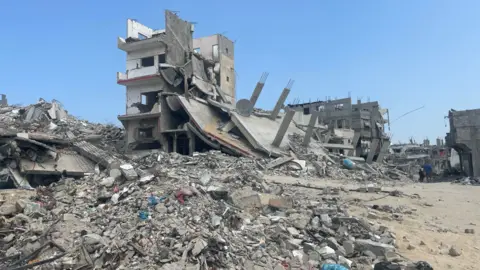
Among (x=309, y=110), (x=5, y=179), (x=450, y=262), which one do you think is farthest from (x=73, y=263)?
(x=309, y=110)

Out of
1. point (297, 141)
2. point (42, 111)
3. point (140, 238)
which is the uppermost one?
point (42, 111)

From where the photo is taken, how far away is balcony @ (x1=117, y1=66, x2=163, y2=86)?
2745cm

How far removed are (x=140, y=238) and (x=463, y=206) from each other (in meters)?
8.68

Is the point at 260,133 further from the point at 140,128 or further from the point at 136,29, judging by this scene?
the point at 136,29

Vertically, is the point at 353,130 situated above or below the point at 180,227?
above

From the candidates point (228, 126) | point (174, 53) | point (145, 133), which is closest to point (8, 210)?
point (228, 126)

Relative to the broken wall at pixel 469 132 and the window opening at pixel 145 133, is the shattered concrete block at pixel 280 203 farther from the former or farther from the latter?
the broken wall at pixel 469 132

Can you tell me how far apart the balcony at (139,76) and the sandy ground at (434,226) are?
19.3 metres

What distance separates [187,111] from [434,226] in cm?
1420

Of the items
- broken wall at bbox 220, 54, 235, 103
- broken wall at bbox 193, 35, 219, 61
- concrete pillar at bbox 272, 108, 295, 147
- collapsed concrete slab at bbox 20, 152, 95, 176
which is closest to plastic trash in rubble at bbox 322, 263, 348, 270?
collapsed concrete slab at bbox 20, 152, 95, 176

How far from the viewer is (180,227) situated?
598cm

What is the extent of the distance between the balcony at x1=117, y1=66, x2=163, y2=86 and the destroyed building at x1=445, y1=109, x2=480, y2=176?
18996mm

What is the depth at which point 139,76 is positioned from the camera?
28438 millimetres

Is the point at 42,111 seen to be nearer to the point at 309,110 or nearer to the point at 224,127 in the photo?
the point at 224,127
